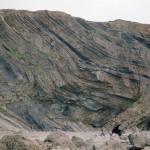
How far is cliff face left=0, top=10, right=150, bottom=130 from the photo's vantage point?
66.7 meters

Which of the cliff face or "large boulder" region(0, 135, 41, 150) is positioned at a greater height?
"large boulder" region(0, 135, 41, 150)

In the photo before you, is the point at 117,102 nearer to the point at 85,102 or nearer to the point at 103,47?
the point at 85,102

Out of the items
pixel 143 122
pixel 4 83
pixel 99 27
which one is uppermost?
pixel 99 27

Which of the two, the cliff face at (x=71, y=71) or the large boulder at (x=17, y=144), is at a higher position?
the large boulder at (x=17, y=144)

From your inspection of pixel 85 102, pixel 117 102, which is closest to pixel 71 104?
pixel 85 102

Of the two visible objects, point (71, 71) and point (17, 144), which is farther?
point (71, 71)

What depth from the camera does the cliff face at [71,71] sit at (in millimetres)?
66688

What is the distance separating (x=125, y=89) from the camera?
7406cm

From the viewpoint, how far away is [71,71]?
241 feet

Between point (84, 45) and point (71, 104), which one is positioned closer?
point (71, 104)

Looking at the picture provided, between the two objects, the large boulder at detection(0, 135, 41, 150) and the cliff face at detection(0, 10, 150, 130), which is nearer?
the large boulder at detection(0, 135, 41, 150)

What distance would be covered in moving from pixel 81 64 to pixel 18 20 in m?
11.0

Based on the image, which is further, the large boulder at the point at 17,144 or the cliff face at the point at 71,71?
the cliff face at the point at 71,71

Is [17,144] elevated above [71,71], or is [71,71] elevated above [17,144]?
[17,144]
